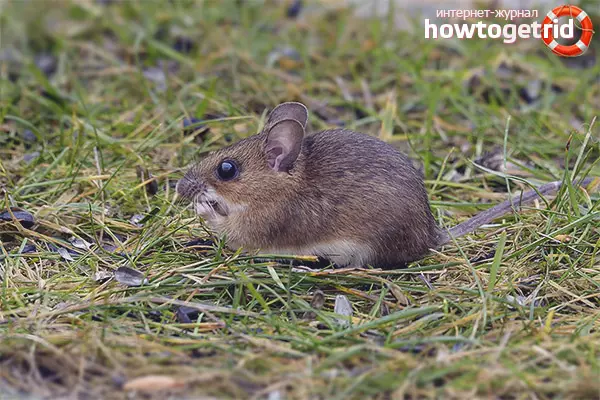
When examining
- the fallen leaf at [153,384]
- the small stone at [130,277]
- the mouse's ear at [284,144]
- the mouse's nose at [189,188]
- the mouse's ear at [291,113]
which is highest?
the mouse's ear at [291,113]

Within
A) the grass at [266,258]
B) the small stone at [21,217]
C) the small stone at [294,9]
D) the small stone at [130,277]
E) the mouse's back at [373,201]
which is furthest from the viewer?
the small stone at [294,9]

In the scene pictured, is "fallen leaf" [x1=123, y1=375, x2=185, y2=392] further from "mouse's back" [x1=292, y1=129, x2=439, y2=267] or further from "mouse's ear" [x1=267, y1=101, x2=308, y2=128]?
"mouse's ear" [x1=267, y1=101, x2=308, y2=128]

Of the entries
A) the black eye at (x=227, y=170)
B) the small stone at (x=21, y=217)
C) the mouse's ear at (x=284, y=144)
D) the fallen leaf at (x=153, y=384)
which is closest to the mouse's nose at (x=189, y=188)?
the black eye at (x=227, y=170)

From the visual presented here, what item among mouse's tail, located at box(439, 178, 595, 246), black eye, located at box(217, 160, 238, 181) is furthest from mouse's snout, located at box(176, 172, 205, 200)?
mouse's tail, located at box(439, 178, 595, 246)

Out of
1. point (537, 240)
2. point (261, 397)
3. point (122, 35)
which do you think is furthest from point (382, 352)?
point (122, 35)

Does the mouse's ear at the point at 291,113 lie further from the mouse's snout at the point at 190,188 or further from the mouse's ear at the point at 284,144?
the mouse's snout at the point at 190,188

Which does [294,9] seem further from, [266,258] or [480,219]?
[266,258]

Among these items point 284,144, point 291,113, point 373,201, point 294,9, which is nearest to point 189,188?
point 284,144

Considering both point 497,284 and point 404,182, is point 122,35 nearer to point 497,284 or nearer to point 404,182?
point 404,182
